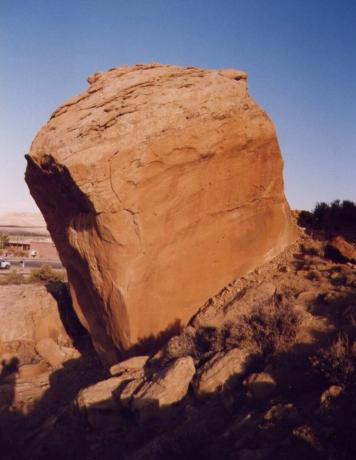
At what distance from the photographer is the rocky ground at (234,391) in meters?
4.37

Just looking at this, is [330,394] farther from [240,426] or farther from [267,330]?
[267,330]

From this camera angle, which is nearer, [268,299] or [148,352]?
[268,299]

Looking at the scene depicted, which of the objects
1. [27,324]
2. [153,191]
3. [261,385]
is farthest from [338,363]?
[27,324]

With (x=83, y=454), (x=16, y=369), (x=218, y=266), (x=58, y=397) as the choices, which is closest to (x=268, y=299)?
(x=218, y=266)

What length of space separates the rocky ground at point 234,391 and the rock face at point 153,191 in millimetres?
825

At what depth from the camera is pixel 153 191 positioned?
8.02 m

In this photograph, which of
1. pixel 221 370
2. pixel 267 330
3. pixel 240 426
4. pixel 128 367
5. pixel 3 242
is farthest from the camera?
pixel 3 242

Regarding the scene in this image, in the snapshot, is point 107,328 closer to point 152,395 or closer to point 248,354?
point 152,395

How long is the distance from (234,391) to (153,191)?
12.8 ft

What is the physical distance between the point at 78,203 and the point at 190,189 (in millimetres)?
2122

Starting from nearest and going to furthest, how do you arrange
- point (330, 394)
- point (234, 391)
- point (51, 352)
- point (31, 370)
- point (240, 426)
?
point (330, 394), point (240, 426), point (234, 391), point (31, 370), point (51, 352)

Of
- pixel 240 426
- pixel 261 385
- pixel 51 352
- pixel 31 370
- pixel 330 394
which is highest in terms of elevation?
pixel 51 352

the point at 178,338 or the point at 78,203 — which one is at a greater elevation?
the point at 78,203

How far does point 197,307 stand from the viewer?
28.8 ft
